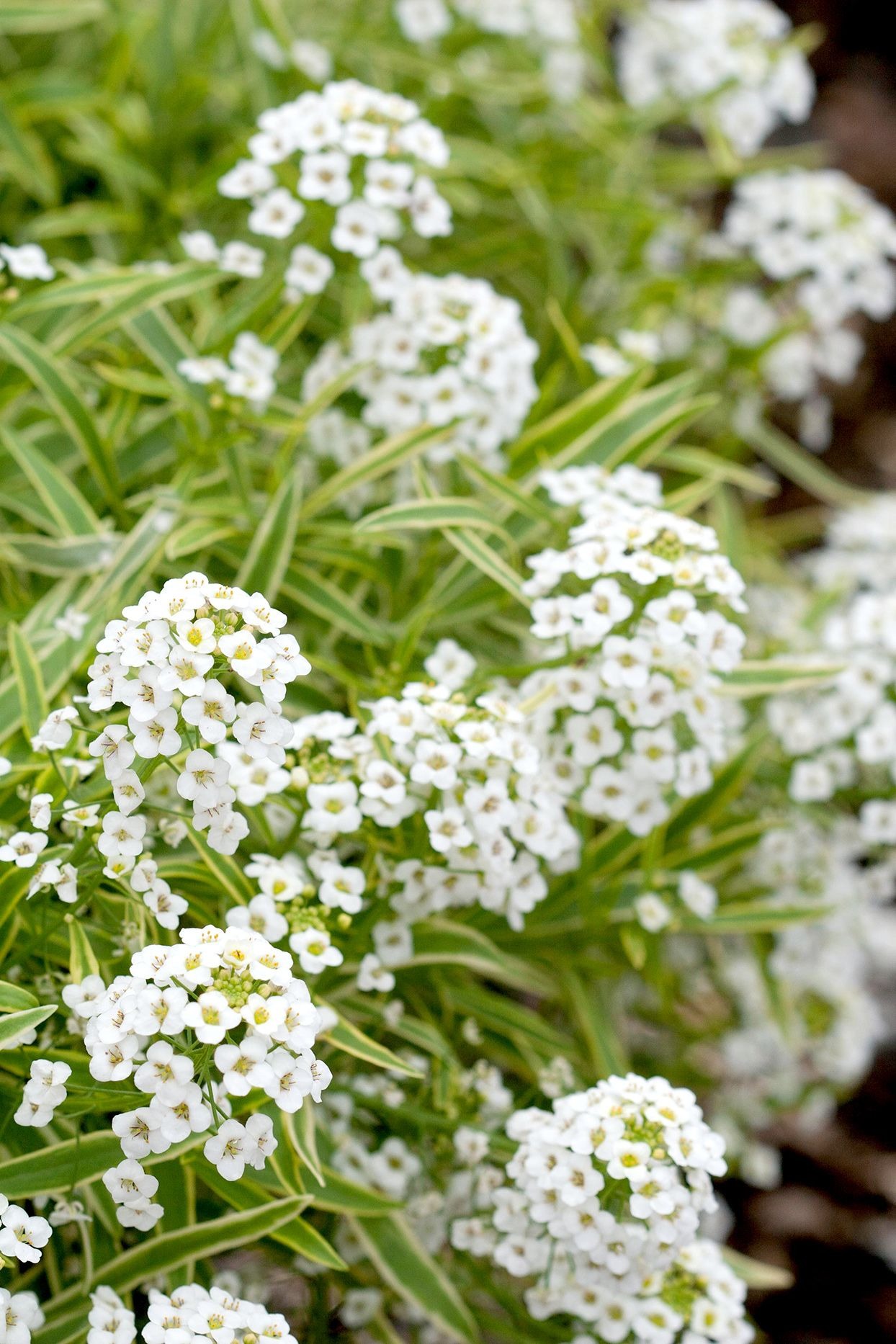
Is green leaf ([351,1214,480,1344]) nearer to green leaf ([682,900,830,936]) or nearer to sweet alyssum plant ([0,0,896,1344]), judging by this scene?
sweet alyssum plant ([0,0,896,1344])

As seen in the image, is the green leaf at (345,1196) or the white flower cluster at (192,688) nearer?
the white flower cluster at (192,688)

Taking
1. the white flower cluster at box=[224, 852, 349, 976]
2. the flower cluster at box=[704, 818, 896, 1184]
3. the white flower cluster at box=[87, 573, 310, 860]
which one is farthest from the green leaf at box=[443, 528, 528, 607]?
the flower cluster at box=[704, 818, 896, 1184]

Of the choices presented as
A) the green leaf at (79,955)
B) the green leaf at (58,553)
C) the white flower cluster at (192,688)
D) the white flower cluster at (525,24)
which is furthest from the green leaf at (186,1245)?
the white flower cluster at (525,24)

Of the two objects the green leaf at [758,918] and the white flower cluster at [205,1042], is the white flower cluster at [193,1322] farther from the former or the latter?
the green leaf at [758,918]

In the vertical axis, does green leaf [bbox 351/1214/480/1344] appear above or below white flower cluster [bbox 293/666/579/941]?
below

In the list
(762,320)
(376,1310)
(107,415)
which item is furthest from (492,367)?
(376,1310)

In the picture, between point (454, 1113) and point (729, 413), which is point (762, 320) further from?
point (454, 1113)

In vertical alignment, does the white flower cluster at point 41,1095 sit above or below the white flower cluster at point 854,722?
above

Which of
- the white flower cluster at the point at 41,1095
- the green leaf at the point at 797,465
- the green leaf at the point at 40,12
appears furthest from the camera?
the green leaf at the point at 797,465
